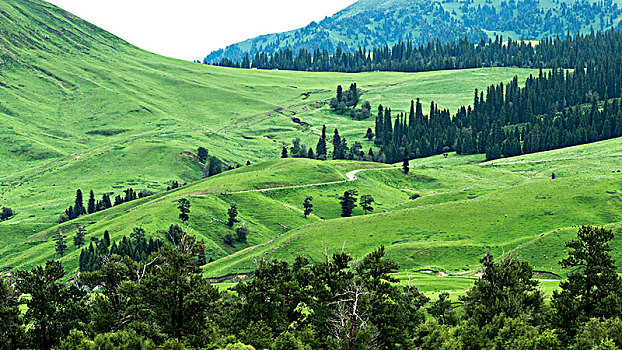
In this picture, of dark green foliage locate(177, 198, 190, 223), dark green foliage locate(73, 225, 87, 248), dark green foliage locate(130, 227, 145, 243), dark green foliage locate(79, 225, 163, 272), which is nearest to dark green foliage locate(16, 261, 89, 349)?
Answer: dark green foliage locate(79, 225, 163, 272)

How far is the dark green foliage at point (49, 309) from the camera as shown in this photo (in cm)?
7800

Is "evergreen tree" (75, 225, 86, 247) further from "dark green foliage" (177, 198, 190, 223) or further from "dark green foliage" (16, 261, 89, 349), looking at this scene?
"dark green foliage" (16, 261, 89, 349)

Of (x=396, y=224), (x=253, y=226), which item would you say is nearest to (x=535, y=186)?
(x=396, y=224)

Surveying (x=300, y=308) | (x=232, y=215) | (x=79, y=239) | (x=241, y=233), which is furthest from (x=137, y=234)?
(x=300, y=308)

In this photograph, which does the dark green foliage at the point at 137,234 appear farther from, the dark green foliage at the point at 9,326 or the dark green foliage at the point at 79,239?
the dark green foliage at the point at 9,326

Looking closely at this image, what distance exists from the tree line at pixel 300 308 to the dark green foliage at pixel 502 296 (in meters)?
0.11

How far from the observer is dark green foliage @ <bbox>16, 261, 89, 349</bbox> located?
78000mm

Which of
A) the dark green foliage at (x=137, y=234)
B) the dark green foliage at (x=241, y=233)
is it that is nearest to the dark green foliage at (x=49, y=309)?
the dark green foliage at (x=137, y=234)

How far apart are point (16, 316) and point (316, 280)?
113 feet

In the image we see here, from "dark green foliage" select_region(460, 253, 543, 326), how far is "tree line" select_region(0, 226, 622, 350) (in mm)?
112

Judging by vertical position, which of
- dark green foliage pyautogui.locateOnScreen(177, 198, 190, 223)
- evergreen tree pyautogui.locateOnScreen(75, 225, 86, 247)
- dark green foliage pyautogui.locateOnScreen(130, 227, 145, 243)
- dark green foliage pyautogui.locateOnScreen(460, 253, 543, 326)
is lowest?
evergreen tree pyautogui.locateOnScreen(75, 225, 86, 247)

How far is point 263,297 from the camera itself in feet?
253

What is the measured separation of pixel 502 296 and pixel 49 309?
170 ft

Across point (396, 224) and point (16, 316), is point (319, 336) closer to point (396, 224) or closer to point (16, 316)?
point (16, 316)
